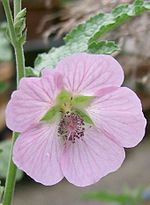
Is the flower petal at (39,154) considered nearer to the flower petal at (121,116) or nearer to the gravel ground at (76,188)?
the flower petal at (121,116)

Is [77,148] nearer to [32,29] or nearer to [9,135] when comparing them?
[9,135]

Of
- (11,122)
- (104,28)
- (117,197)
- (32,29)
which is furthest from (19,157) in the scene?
(32,29)

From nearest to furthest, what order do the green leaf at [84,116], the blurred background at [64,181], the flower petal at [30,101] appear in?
the flower petal at [30,101]
the green leaf at [84,116]
the blurred background at [64,181]

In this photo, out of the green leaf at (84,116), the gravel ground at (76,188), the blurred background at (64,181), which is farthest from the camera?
the gravel ground at (76,188)

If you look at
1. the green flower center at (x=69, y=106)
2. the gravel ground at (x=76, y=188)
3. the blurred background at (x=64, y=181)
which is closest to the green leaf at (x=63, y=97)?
the green flower center at (x=69, y=106)

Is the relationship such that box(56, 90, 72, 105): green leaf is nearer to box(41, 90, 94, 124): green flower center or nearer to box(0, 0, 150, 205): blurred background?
box(41, 90, 94, 124): green flower center

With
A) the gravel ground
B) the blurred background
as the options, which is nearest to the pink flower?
the blurred background

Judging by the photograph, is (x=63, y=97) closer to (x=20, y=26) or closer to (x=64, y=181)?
(x=20, y=26)
